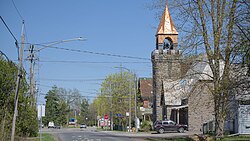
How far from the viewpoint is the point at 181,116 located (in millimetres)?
57094

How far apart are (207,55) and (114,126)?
1867 inches

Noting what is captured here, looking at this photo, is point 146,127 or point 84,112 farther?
point 84,112

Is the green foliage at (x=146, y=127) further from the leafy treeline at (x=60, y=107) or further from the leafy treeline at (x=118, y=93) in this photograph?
the leafy treeline at (x=60, y=107)

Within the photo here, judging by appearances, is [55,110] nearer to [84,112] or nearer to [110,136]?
[84,112]

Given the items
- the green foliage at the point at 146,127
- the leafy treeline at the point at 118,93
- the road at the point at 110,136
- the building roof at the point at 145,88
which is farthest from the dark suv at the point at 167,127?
the building roof at the point at 145,88

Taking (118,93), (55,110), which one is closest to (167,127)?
(118,93)

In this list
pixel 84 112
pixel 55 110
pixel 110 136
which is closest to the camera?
pixel 110 136

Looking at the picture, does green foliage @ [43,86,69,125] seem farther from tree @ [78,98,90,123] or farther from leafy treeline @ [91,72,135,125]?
leafy treeline @ [91,72,135,125]

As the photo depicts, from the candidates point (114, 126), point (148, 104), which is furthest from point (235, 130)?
point (148, 104)

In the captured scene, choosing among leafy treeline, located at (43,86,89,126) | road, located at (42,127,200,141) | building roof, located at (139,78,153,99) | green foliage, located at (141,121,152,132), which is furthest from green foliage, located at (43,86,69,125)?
road, located at (42,127,200,141)

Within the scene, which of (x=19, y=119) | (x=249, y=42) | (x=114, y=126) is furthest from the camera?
(x=114, y=126)

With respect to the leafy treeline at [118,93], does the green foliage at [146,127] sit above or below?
below

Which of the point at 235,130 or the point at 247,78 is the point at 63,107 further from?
the point at 247,78

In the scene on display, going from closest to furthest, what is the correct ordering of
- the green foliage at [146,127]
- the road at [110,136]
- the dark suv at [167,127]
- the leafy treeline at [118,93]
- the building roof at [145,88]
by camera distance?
the road at [110,136]
the dark suv at [167,127]
the green foliage at [146,127]
the leafy treeline at [118,93]
the building roof at [145,88]
